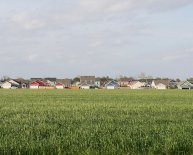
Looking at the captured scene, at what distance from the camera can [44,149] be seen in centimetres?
1083

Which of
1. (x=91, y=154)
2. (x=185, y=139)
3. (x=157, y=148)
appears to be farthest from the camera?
(x=185, y=139)

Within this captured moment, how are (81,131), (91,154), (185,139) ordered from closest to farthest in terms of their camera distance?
(91,154), (185,139), (81,131)

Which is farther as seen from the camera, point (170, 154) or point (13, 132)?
point (13, 132)

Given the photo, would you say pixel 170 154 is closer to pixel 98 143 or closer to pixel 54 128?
pixel 98 143

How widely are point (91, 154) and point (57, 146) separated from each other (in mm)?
1261

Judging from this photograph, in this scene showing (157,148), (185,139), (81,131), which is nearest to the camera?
(157,148)

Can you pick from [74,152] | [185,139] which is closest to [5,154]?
[74,152]

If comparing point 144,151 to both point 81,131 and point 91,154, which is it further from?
point 81,131

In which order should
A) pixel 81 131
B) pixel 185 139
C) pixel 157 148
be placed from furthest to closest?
1. pixel 81 131
2. pixel 185 139
3. pixel 157 148

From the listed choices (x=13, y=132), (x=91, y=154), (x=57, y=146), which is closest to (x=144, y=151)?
(x=91, y=154)

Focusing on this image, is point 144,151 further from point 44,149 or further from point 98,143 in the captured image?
point 44,149

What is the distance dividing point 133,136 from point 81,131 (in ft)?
6.54

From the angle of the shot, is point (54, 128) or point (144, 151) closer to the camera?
point (144, 151)

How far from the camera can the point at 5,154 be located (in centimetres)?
1036
